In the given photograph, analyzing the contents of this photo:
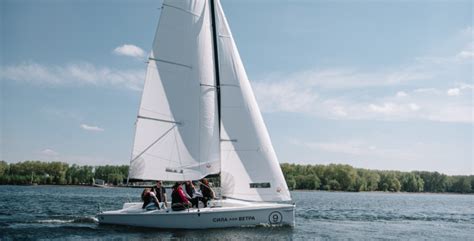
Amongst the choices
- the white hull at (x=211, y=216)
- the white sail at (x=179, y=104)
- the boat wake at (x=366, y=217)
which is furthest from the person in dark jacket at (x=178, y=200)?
the boat wake at (x=366, y=217)

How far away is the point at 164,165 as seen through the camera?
2325 centimetres

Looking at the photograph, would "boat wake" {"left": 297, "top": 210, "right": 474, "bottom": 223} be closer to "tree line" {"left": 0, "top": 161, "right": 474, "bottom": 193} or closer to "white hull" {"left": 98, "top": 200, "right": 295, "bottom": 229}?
"white hull" {"left": 98, "top": 200, "right": 295, "bottom": 229}

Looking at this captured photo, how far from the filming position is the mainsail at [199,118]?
23.1 meters

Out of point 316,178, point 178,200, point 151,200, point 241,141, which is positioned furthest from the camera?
point 316,178

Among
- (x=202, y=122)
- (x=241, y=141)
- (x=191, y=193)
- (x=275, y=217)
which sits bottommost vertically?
(x=275, y=217)

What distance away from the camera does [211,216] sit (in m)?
21.9

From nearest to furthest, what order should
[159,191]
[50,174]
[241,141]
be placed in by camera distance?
[159,191], [241,141], [50,174]

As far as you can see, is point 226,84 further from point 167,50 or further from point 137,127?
point 137,127

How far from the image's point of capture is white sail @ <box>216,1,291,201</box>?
23.2 meters

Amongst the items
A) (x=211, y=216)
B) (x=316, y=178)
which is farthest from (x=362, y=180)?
(x=211, y=216)

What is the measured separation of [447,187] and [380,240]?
128 metres

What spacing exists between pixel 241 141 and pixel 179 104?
11.5ft

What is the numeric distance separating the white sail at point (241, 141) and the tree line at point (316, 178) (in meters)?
90.7

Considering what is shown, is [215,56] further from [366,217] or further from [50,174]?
[50,174]
